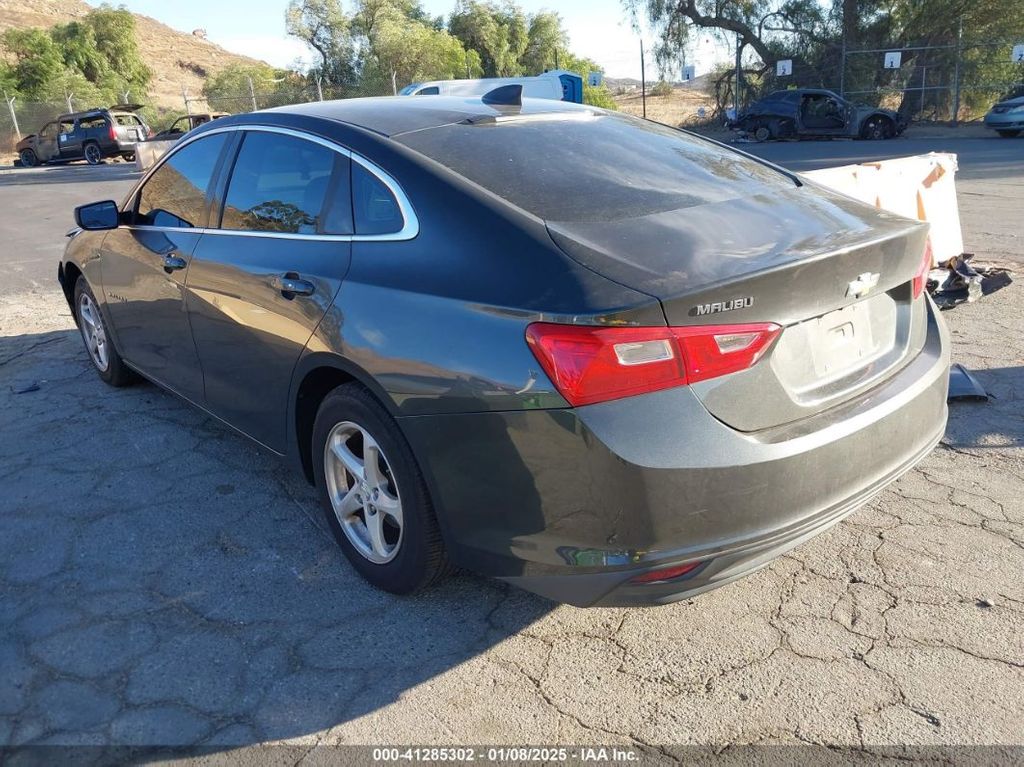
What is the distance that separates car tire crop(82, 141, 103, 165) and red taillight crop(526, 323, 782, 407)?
3128 centimetres

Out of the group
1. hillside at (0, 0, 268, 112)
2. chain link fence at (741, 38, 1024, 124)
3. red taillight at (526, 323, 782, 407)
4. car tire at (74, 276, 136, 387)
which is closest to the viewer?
red taillight at (526, 323, 782, 407)

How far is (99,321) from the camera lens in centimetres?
521

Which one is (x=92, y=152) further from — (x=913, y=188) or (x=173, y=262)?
(x=913, y=188)

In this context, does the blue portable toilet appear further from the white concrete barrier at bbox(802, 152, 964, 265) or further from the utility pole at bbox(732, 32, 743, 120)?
the white concrete barrier at bbox(802, 152, 964, 265)

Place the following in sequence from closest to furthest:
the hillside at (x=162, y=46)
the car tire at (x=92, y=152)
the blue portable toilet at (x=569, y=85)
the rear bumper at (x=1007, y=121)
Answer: the rear bumper at (x=1007, y=121), the blue portable toilet at (x=569, y=85), the car tire at (x=92, y=152), the hillside at (x=162, y=46)

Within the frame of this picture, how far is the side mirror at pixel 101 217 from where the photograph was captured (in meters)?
4.47

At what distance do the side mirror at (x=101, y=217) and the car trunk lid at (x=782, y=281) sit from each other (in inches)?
116

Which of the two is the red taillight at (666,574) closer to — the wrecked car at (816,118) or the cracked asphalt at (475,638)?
the cracked asphalt at (475,638)

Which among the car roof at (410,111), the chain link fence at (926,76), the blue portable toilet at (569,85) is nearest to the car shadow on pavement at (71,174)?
the blue portable toilet at (569,85)

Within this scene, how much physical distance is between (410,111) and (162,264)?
1.50 meters

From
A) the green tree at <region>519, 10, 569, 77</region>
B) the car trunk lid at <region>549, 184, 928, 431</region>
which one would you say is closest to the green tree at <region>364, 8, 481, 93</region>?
the green tree at <region>519, 10, 569, 77</region>

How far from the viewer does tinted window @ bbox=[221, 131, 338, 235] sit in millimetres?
3238

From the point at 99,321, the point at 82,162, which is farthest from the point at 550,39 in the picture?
the point at 99,321

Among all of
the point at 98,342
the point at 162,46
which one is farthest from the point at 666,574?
the point at 162,46
